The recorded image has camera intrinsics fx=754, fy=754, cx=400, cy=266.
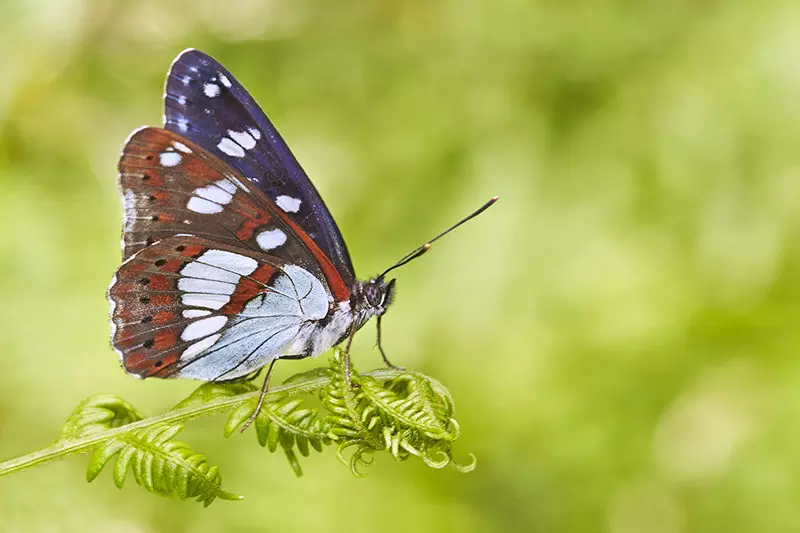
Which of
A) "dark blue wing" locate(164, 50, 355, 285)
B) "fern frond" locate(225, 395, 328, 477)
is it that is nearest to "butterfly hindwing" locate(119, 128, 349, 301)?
"dark blue wing" locate(164, 50, 355, 285)

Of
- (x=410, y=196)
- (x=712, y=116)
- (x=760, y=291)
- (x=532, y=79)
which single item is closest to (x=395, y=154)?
(x=410, y=196)

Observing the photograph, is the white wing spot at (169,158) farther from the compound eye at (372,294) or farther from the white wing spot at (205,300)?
the compound eye at (372,294)

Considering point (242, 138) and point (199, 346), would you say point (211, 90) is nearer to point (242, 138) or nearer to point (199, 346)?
point (242, 138)

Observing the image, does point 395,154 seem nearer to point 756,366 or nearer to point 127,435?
point 756,366

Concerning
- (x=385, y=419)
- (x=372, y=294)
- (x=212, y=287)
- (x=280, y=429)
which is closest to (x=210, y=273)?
(x=212, y=287)

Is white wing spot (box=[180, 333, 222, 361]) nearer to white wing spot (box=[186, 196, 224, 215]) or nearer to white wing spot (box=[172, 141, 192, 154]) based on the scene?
white wing spot (box=[186, 196, 224, 215])

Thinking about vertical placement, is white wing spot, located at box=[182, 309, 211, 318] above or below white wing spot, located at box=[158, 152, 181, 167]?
below

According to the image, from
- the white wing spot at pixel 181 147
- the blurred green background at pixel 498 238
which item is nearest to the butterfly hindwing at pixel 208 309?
the white wing spot at pixel 181 147
